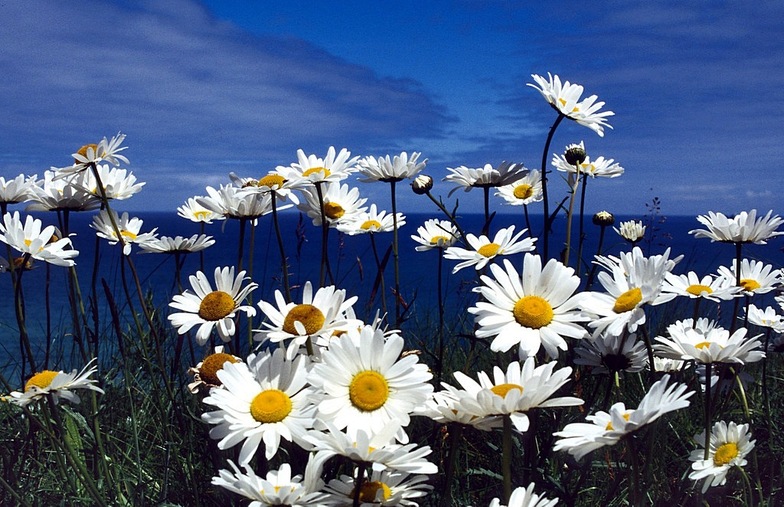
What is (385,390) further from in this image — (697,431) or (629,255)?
(697,431)

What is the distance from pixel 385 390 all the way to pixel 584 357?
766mm

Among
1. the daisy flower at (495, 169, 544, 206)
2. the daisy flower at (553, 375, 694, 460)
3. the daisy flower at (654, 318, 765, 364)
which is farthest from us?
the daisy flower at (495, 169, 544, 206)

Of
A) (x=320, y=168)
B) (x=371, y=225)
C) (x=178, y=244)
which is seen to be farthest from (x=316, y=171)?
(x=371, y=225)

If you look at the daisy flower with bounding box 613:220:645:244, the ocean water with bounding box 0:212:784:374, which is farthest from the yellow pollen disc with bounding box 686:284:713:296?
the daisy flower with bounding box 613:220:645:244

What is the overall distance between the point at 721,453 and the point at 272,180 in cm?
156

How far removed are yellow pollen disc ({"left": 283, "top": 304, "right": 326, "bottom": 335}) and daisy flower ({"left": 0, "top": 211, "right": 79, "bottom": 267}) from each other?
77 centimetres

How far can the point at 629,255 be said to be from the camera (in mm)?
1893

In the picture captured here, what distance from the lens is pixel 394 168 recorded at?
9.11 feet

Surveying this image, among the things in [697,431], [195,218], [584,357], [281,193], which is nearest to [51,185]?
[195,218]

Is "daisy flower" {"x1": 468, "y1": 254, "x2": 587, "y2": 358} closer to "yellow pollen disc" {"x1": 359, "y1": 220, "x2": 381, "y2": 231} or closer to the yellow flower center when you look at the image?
the yellow flower center

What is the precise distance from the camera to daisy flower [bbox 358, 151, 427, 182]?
2760mm

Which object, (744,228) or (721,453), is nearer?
(721,453)

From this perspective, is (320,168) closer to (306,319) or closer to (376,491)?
(306,319)

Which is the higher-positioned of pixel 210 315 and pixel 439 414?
pixel 210 315
